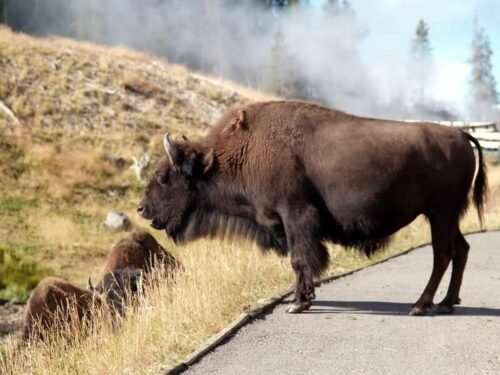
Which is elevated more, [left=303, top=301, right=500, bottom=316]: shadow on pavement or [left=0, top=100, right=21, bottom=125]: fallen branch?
[left=0, top=100, right=21, bottom=125]: fallen branch

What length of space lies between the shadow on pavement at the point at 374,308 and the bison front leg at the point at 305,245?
0.50 m

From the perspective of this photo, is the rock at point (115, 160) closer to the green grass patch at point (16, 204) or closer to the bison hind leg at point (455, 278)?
the green grass patch at point (16, 204)

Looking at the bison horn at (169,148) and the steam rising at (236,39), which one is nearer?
the bison horn at (169,148)

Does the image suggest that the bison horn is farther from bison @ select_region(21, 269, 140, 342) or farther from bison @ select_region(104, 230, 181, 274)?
bison @ select_region(104, 230, 181, 274)

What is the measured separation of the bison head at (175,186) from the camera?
9.82 meters

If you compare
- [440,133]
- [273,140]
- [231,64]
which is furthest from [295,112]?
[231,64]

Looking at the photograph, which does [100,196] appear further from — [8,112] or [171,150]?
[171,150]

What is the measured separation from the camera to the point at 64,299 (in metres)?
12.1

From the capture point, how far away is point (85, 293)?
12406 millimetres

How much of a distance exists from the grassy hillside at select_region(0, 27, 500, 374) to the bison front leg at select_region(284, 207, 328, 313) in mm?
843

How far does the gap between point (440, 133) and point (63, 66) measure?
47.3 m

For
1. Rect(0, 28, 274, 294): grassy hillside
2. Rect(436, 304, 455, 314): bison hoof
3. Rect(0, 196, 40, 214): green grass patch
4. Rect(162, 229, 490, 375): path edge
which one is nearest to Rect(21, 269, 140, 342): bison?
Rect(162, 229, 490, 375): path edge

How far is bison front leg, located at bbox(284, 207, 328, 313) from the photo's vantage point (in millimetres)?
9055

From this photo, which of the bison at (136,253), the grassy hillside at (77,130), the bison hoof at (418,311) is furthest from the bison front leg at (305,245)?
the grassy hillside at (77,130)
